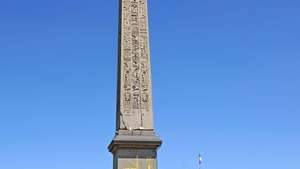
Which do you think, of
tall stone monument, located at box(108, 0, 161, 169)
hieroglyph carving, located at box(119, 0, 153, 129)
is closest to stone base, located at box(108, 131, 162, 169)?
tall stone monument, located at box(108, 0, 161, 169)

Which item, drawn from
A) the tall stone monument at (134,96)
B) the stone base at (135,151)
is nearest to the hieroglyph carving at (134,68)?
the tall stone monument at (134,96)

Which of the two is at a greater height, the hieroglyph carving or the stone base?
the hieroglyph carving

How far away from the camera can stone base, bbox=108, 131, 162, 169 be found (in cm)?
1548

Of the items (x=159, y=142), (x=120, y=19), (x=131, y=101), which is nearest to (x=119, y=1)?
(x=120, y=19)

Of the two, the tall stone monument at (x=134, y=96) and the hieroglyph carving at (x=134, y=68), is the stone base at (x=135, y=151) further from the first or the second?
the hieroglyph carving at (x=134, y=68)

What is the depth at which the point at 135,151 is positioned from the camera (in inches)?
615

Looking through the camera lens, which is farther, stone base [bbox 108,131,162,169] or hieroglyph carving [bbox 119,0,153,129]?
hieroglyph carving [bbox 119,0,153,129]

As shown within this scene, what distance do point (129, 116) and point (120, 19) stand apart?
2812mm

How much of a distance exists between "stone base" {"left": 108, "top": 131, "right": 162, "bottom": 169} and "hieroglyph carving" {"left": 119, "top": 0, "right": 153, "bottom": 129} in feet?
1.61

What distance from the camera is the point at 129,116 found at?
16.1 metres

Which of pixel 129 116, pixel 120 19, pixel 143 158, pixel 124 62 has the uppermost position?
pixel 120 19

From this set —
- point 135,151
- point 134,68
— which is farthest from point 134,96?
point 135,151

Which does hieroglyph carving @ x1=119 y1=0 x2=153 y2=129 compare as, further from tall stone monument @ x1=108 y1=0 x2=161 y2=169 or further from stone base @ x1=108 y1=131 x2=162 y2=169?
stone base @ x1=108 y1=131 x2=162 y2=169

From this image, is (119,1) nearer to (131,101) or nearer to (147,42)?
(147,42)
